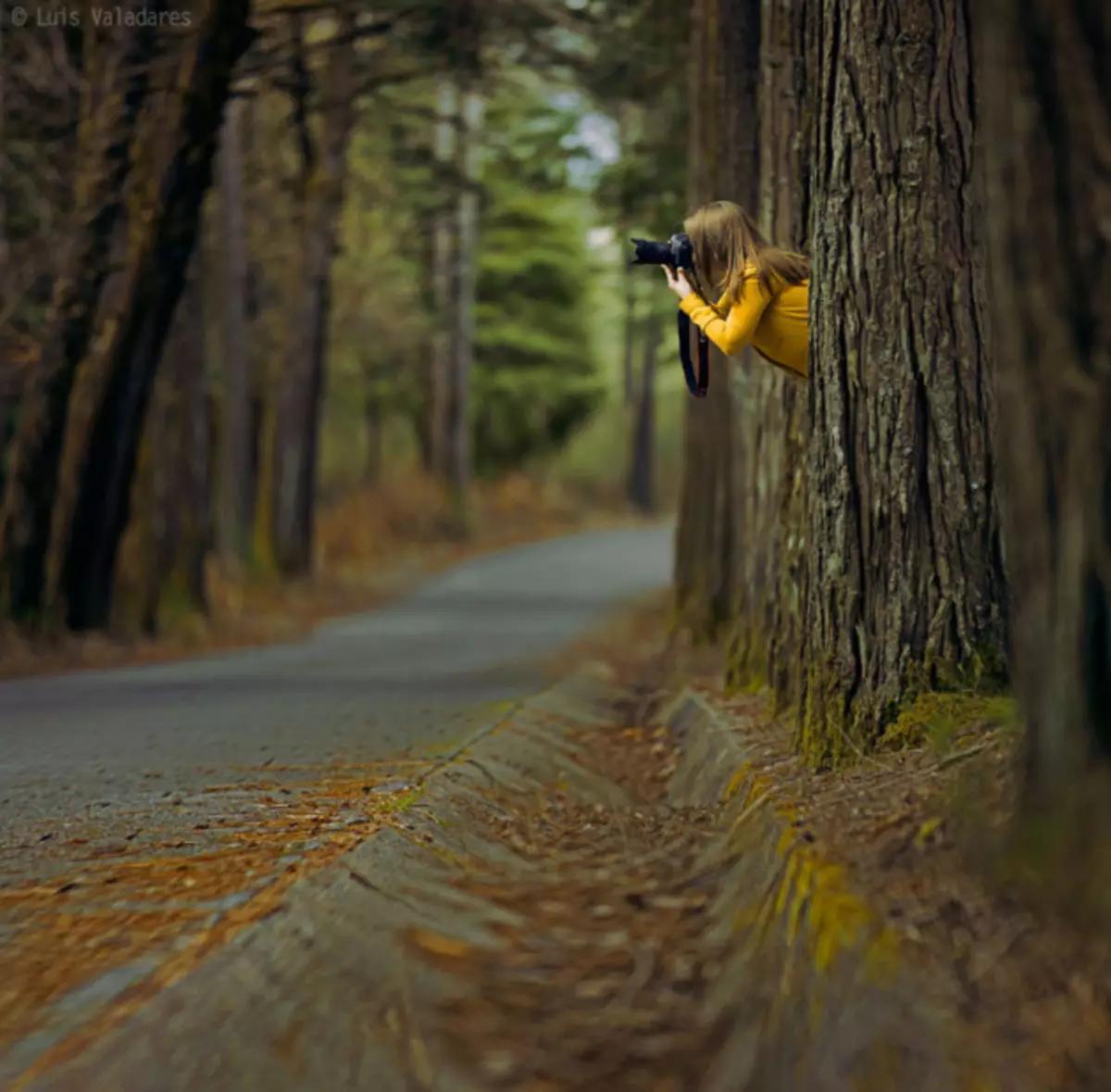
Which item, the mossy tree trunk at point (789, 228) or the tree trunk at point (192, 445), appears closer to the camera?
the mossy tree trunk at point (789, 228)

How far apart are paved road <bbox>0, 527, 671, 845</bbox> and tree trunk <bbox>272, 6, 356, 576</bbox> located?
11.6ft

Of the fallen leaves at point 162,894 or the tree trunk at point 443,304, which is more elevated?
the tree trunk at point 443,304

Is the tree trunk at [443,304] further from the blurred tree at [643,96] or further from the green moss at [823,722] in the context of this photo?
the green moss at [823,722]

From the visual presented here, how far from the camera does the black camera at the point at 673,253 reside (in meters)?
6.58

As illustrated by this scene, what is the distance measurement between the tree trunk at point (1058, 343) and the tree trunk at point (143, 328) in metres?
10.9

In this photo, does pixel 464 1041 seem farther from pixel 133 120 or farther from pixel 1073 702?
pixel 133 120

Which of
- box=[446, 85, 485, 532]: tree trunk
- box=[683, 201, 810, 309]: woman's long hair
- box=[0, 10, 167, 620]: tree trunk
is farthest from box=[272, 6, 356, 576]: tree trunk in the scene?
box=[683, 201, 810, 309]: woman's long hair

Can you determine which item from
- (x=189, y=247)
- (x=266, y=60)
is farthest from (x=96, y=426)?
(x=266, y=60)

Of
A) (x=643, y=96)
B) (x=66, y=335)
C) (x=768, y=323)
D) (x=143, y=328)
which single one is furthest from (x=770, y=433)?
(x=643, y=96)

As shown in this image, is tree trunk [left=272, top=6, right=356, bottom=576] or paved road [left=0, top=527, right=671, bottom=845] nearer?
paved road [left=0, top=527, right=671, bottom=845]

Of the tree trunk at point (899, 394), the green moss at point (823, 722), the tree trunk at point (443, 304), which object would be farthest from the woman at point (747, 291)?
the tree trunk at point (443, 304)

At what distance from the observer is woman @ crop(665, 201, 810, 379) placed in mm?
6328

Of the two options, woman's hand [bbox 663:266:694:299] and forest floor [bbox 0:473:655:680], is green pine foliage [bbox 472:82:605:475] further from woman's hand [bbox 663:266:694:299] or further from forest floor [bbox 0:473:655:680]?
woman's hand [bbox 663:266:694:299]

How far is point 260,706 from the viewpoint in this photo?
31.6ft
